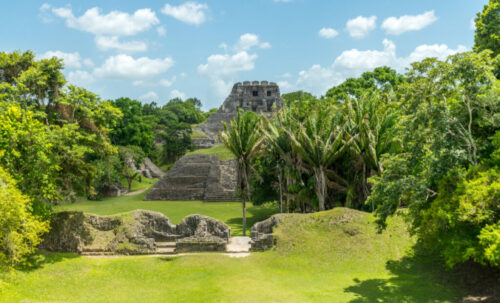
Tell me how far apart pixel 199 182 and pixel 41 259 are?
24.1 meters

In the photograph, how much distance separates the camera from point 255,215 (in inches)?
1003

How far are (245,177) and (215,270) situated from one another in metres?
5.92

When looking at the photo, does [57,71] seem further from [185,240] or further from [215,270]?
[215,270]

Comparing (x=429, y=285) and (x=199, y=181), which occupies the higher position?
(x=199, y=181)

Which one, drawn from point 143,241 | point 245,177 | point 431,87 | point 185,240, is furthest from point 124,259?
point 431,87

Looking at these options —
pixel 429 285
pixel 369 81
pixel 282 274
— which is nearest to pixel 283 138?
pixel 282 274

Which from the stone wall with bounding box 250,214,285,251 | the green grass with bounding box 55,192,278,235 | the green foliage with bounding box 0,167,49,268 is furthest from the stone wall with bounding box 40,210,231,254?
the green grass with bounding box 55,192,278,235

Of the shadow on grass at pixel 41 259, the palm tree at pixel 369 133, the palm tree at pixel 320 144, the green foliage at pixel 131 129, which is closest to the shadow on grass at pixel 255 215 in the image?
the palm tree at pixel 320 144

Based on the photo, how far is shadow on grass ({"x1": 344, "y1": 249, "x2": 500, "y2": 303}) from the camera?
985 cm

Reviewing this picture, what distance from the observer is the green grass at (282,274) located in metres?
10.2

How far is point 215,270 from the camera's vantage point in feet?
40.0

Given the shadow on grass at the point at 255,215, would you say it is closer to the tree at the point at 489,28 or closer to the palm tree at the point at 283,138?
the palm tree at the point at 283,138

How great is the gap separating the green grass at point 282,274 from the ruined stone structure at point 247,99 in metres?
50.4

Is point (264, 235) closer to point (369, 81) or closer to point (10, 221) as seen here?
point (10, 221)
